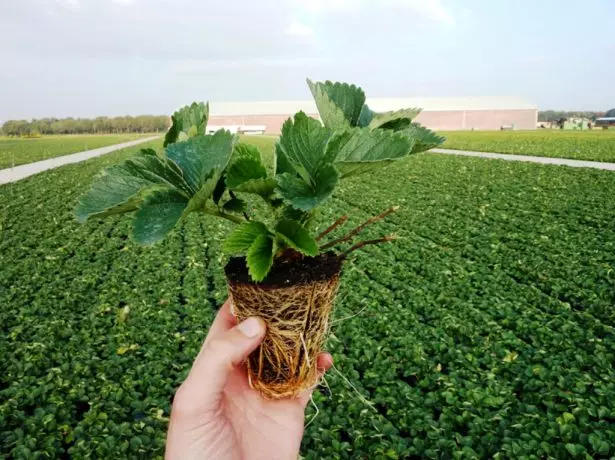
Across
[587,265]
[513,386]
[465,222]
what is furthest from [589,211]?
[513,386]

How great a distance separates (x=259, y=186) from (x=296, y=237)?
0.48ft

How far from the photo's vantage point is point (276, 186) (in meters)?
1.18

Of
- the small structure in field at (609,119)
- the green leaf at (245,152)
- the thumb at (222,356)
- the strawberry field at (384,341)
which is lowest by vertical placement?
the strawberry field at (384,341)

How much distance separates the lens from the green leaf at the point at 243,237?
1.24m

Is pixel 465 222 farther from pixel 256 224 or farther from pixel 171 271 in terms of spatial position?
pixel 256 224

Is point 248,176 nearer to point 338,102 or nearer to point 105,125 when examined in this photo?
point 338,102

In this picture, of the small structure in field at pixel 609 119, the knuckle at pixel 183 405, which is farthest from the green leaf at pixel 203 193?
the small structure in field at pixel 609 119

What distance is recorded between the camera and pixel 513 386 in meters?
3.91

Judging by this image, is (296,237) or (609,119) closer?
(296,237)

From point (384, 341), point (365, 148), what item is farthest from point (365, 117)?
point (384, 341)

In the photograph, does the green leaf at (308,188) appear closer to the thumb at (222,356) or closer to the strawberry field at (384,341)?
the thumb at (222,356)

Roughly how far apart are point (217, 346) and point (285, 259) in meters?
0.33

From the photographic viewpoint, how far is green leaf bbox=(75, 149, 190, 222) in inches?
44.7

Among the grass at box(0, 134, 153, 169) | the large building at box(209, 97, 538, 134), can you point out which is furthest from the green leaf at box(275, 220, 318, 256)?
the large building at box(209, 97, 538, 134)
